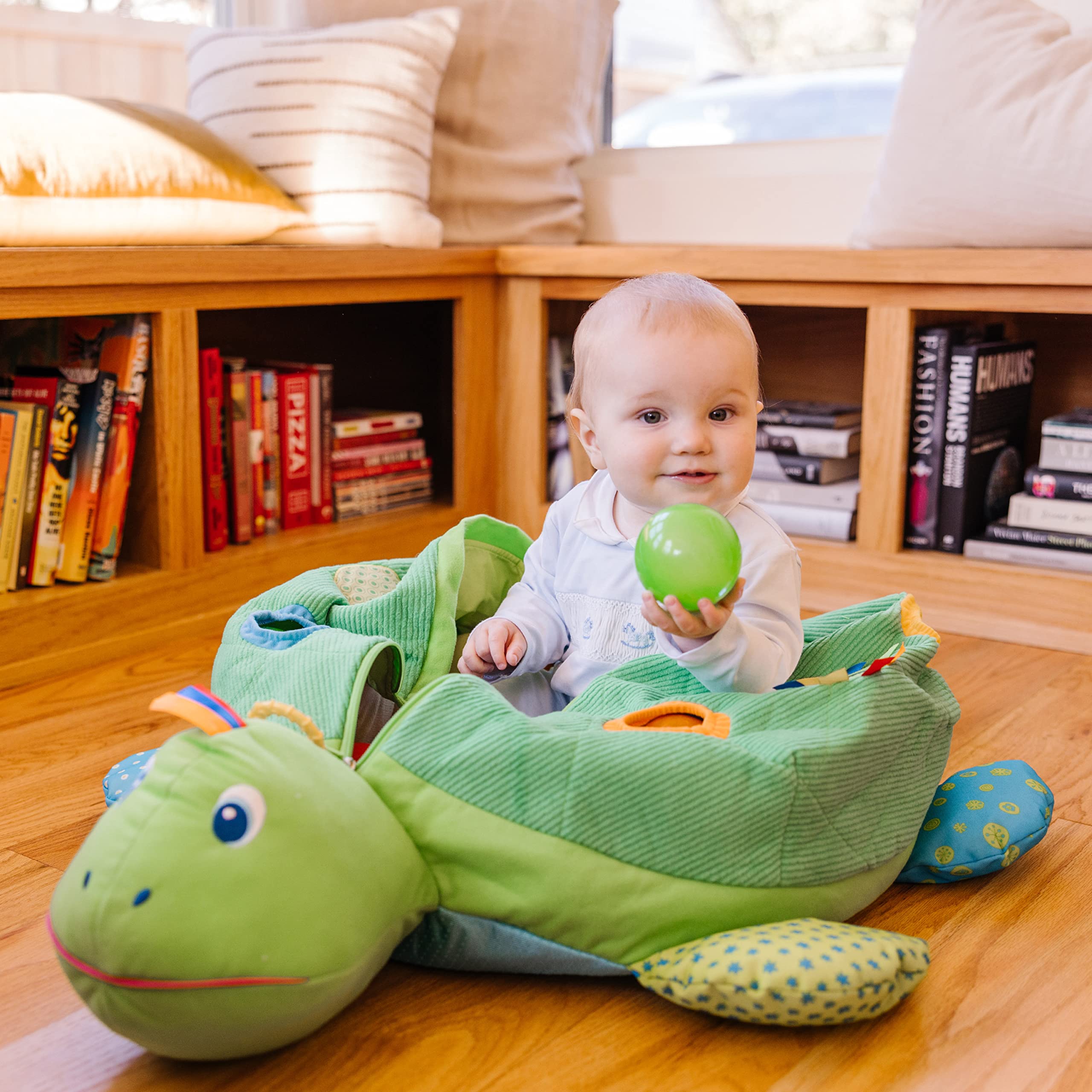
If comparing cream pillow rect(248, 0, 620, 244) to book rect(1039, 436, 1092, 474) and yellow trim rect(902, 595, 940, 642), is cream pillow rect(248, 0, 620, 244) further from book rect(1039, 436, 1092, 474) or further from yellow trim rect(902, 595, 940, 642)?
yellow trim rect(902, 595, 940, 642)

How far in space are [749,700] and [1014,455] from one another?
102 centimetres

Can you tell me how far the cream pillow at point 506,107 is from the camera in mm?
2057

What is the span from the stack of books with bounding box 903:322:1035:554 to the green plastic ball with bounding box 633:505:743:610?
879 millimetres

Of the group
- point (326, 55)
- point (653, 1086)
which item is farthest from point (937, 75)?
point (653, 1086)

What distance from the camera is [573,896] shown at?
80 centimetres

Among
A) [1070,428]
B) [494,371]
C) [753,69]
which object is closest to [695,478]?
[1070,428]

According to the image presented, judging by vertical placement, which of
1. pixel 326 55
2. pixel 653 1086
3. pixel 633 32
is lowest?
pixel 653 1086

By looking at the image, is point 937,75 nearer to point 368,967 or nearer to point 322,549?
point 322,549

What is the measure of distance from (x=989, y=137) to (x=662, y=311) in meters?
0.84

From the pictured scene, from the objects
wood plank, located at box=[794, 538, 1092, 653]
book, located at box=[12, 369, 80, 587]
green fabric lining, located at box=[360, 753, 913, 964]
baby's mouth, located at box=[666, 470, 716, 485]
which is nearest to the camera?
green fabric lining, located at box=[360, 753, 913, 964]

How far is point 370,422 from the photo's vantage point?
198 centimetres

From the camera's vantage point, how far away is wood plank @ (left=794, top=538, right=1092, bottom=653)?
159 cm

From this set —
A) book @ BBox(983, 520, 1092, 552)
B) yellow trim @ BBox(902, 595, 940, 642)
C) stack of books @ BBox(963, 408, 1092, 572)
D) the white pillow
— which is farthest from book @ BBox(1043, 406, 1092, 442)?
yellow trim @ BBox(902, 595, 940, 642)

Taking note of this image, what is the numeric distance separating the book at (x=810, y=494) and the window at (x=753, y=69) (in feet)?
2.26
